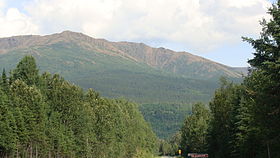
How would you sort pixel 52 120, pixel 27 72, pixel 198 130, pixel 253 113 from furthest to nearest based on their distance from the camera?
pixel 198 130, pixel 27 72, pixel 52 120, pixel 253 113

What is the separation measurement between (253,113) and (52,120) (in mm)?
27562

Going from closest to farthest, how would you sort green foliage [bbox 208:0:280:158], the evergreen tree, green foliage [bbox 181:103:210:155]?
green foliage [bbox 208:0:280:158] → the evergreen tree → green foliage [bbox 181:103:210:155]

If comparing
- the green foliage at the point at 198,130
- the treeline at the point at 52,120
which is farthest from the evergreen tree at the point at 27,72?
the green foliage at the point at 198,130

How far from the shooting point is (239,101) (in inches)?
2272

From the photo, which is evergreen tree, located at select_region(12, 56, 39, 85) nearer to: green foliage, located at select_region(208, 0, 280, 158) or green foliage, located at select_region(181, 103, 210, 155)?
green foliage, located at select_region(208, 0, 280, 158)

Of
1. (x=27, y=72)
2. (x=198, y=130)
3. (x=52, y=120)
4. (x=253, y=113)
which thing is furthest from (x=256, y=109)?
(x=198, y=130)

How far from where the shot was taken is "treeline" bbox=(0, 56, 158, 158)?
51.4 meters

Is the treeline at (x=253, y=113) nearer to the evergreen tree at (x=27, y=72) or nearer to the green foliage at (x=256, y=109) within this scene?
the green foliage at (x=256, y=109)

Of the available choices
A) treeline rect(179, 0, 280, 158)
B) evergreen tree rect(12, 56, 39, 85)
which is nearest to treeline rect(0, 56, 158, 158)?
evergreen tree rect(12, 56, 39, 85)

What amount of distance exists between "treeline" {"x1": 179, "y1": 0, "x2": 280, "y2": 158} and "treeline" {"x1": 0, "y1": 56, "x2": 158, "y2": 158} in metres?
19.4

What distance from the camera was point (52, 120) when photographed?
6172 centimetres

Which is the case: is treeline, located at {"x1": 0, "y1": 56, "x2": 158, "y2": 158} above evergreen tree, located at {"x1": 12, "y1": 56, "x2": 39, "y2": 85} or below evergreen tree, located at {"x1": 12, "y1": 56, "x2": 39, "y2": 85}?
below

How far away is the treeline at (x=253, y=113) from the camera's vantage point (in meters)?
29.4

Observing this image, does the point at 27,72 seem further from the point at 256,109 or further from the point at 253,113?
the point at 256,109
